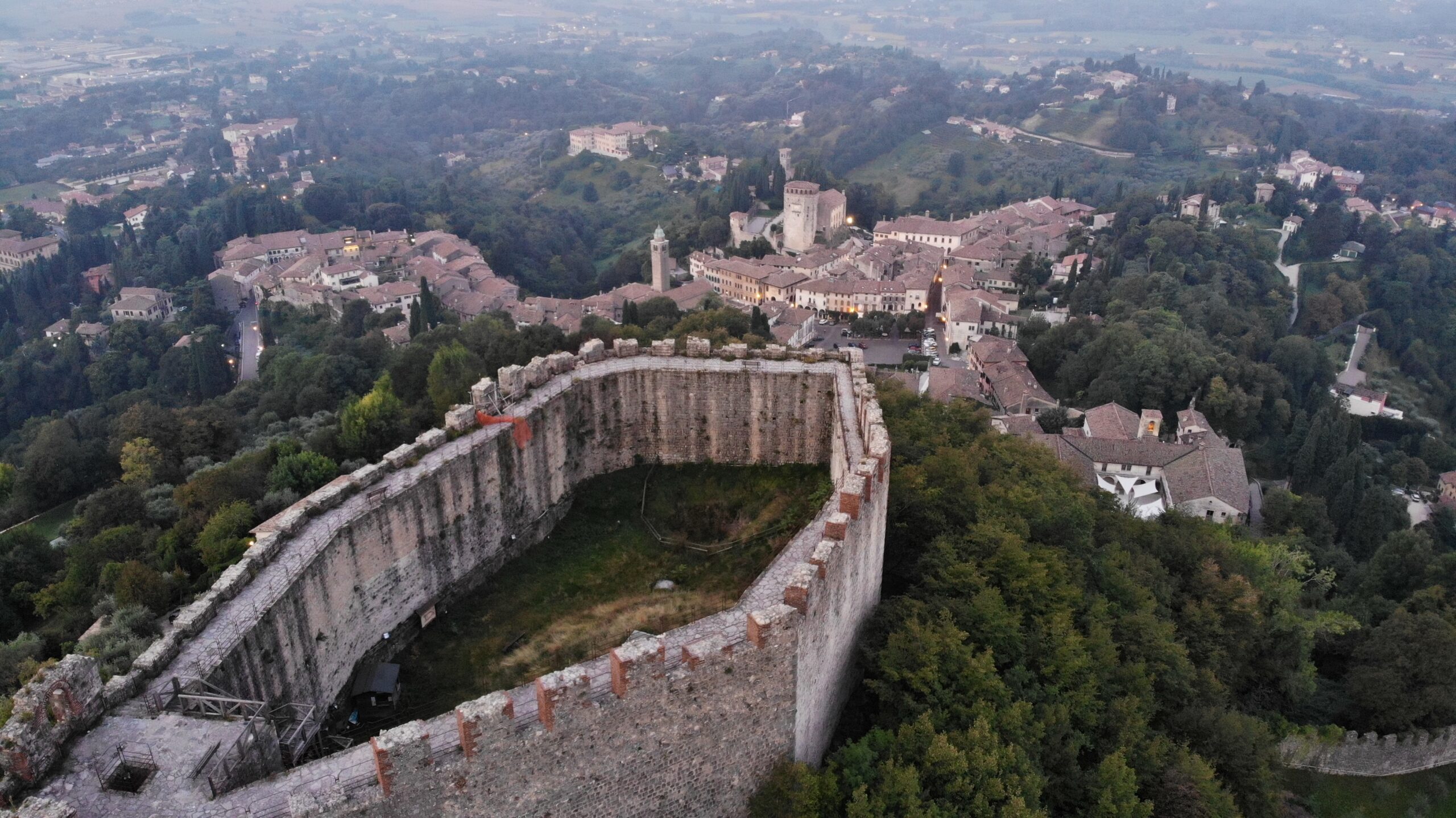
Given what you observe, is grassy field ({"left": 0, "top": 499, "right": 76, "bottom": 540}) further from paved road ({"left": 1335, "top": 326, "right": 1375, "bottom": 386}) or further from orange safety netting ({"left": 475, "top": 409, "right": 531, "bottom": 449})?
paved road ({"left": 1335, "top": 326, "right": 1375, "bottom": 386})

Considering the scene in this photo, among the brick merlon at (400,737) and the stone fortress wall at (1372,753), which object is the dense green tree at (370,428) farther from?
the stone fortress wall at (1372,753)

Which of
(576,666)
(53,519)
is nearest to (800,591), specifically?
(576,666)

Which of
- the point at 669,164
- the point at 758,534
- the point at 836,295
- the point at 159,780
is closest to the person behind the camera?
the point at 159,780

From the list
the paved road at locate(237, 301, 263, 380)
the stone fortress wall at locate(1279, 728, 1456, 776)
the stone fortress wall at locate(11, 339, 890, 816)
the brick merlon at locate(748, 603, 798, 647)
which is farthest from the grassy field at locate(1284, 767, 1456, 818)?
the paved road at locate(237, 301, 263, 380)

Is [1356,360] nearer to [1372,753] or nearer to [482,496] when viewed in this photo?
[1372,753]

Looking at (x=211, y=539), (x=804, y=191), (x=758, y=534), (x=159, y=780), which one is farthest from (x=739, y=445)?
(x=804, y=191)

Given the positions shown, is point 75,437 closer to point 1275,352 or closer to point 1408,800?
point 1408,800

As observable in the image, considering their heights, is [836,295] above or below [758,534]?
below
